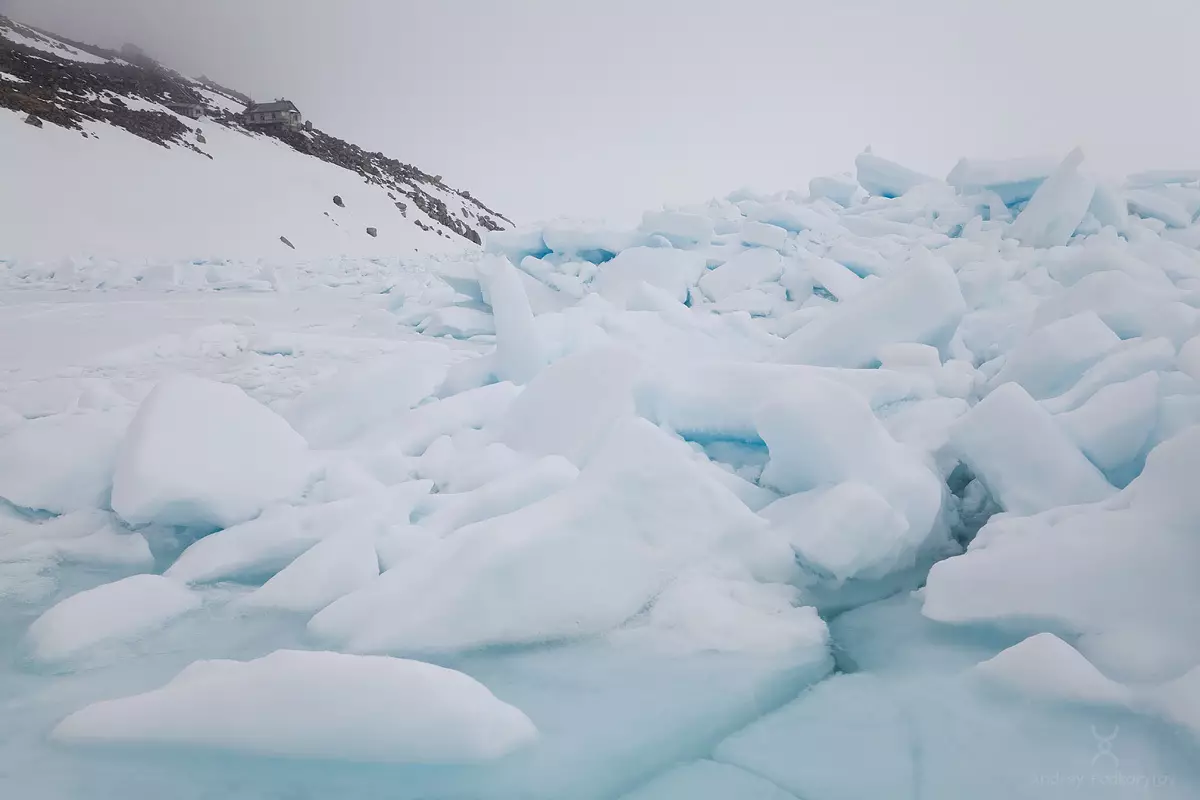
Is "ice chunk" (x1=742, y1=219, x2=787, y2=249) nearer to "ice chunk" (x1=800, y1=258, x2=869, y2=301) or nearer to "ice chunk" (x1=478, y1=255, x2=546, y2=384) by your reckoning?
"ice chunk" (x1=800, y1=258, x2=869, y2=301)

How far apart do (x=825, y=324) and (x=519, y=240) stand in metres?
4.52

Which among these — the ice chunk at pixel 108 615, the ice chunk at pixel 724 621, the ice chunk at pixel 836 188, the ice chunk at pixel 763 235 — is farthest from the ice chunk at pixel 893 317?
the ice chunk at pixel 836 188

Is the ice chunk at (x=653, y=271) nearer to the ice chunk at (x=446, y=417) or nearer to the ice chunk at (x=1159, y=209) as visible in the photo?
the ice chunk at (x=446, y=417)

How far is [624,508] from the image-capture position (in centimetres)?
182

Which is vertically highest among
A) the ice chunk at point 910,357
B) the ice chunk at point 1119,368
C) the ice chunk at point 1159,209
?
the ice chunk at point 1159,209

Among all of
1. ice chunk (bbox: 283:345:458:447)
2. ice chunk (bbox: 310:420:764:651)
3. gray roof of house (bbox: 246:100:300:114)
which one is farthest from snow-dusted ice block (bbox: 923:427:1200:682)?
gray roof of house (bbox: 246:100:300:114)

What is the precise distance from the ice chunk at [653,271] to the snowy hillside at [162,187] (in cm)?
947

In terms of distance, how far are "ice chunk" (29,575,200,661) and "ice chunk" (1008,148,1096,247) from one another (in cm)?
630

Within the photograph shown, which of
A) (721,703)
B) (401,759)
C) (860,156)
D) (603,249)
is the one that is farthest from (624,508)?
(860,156)

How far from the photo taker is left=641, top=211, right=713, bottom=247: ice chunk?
6.39 meters

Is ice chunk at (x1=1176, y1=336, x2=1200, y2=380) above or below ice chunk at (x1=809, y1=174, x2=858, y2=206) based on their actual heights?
below

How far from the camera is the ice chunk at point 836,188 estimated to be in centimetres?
836

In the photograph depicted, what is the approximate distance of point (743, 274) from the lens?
6223mm

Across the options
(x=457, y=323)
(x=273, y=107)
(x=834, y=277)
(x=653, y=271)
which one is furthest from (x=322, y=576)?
(x=273, y=107)
